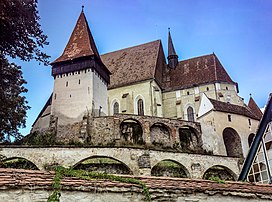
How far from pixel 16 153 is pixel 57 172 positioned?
65.5ft

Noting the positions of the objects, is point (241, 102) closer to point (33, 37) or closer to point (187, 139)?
point (187, 139)

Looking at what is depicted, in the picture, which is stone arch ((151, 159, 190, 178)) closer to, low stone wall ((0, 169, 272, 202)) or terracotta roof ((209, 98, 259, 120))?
terracotta roof ((209, 98, 259, 120))

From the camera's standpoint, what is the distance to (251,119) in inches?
1373

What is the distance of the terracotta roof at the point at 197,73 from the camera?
43.1 meters

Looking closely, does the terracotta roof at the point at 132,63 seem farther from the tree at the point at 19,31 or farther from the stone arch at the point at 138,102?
the tree at the point at 19,31

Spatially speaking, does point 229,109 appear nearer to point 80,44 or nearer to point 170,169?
point 170,169

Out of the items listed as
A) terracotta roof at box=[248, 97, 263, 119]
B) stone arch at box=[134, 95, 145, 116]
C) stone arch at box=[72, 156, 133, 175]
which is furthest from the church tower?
terracotta roof at box=[248, 97, 263, 119]

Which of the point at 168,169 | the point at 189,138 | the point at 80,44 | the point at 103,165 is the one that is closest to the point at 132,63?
the point at 80,44

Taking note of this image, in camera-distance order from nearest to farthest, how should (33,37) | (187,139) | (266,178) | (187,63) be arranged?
(266,178) < (33,37) < (187,139) < (187,63)

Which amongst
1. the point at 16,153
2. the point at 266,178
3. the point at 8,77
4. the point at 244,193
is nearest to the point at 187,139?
the point at 16,153

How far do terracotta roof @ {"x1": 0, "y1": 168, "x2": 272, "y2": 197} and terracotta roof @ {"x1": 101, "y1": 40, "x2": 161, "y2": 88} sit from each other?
1379 inches

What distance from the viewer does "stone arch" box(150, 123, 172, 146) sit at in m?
32.3

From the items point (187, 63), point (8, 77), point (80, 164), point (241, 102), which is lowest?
point (80, 164)

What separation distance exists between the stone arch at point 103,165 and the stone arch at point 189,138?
29.9ft
